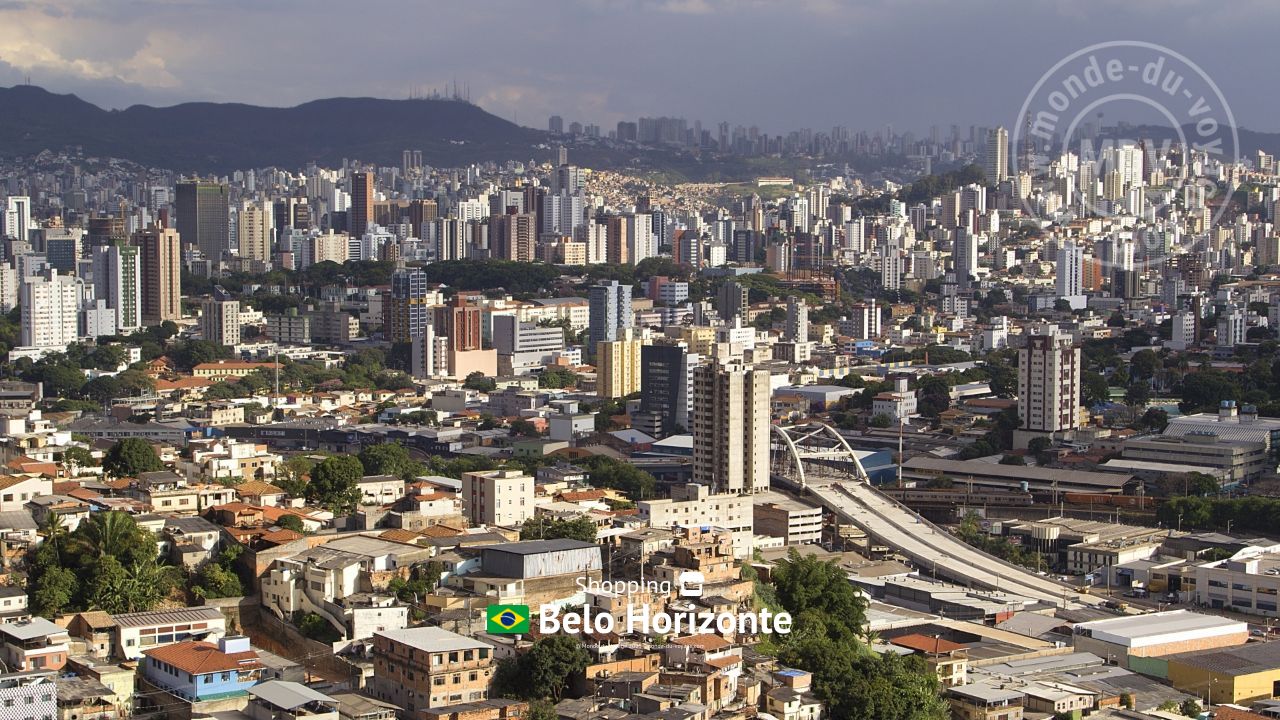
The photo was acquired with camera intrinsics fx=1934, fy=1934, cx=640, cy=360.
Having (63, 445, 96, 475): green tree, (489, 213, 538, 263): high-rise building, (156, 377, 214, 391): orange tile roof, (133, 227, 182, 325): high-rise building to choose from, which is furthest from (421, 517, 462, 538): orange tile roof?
Result: (489, 213, 538, 263): high-rise building

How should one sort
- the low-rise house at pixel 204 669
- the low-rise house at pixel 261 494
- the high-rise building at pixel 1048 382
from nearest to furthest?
1. the low-rise house at pixel 204 669
2. the low-rise house at pixel 261 494
3. the high-rise building at pixel 1048 382

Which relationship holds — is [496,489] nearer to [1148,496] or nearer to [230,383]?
[1148,496]

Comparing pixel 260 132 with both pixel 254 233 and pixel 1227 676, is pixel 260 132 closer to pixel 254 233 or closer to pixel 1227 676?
pixel 254 233

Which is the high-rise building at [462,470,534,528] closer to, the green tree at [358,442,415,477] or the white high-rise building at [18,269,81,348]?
the green tree at [358,442,415,477]

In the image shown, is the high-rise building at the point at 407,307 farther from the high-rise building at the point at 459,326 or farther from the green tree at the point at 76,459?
the green tree at the point at 76,459

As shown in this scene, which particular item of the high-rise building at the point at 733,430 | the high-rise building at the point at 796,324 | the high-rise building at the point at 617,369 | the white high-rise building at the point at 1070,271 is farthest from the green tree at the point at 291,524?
the white high-rise building at the point at 1070,271

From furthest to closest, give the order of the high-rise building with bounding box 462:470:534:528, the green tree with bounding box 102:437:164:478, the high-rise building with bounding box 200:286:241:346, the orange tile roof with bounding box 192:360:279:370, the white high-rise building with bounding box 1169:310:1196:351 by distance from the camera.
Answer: the high-rise building with bounding box 200:286:241:346 < the white high-rise building with bounding box 1169:310:1196:351 < the orange tile roof with bounding box 192:360:279:370 < the green tree with bounding box 102:437:164:478 < the high-rise building with bounding box 462:470:534:528
